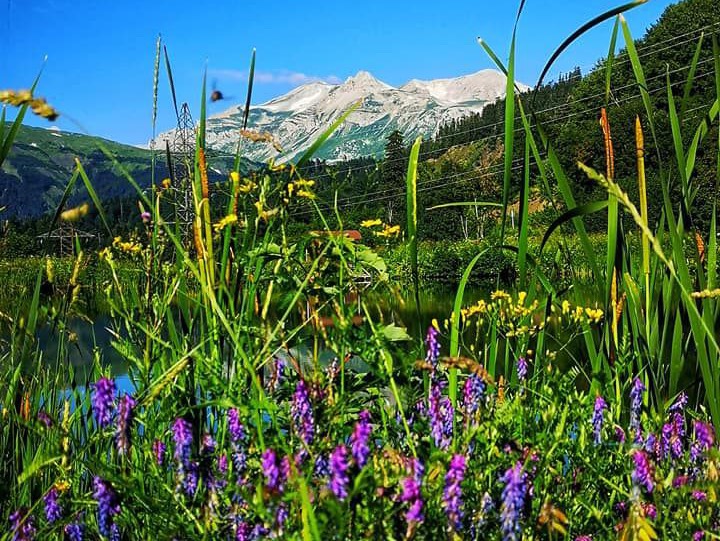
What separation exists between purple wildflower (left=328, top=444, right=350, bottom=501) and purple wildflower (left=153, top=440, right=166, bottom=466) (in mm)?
607

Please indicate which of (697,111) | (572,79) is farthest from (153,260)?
(572,79)

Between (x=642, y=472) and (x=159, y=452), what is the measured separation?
0.89m

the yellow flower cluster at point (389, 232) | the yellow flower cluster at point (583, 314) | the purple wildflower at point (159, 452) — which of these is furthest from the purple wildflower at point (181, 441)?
the yellow flower cluster at point (583, 314)

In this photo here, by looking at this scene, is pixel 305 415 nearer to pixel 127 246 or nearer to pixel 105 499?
pixel 105 499

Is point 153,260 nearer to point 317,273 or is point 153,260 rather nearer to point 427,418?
point 317,273

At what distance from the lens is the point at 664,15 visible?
52031mm

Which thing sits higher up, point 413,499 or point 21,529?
point 413,499

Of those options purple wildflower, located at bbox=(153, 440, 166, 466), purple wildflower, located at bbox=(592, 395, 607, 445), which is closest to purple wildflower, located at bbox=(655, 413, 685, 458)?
purple wildflower, located at bbox=(592, 395, 607, 445)

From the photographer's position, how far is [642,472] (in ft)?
A: 3.76

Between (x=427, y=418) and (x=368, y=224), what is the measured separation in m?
0.75

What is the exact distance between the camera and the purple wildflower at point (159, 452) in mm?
1443

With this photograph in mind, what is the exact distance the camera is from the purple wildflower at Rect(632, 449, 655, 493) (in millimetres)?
1129

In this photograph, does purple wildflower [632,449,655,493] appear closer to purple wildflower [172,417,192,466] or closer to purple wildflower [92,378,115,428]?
purple wildflower [172,417,192,466]

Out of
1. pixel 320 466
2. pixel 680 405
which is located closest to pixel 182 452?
pixel 320 466
